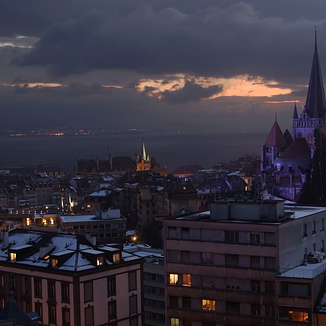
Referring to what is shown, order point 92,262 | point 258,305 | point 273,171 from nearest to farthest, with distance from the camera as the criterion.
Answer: point 258,305, point 92,262, point 273,171

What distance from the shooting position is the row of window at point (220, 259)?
105 ft

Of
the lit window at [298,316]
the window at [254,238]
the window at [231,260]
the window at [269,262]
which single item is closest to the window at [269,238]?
the window at [254,238]

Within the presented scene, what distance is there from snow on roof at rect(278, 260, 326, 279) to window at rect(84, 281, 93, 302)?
10737mm

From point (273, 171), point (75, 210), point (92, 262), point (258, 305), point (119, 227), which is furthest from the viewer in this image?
point (273, 171)

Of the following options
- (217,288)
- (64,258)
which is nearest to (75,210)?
(64,258)

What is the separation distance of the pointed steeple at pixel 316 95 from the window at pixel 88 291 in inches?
3546

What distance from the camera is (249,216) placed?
34.4 meters

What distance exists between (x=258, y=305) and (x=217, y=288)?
7.23 feet

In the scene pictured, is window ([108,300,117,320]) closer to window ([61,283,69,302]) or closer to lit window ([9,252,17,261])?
window ([61,283,69,302])

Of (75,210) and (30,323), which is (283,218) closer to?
(30,323)

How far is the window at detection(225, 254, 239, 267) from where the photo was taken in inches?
1293

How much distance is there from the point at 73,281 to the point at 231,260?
28.8 feet

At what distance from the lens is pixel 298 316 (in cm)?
3088

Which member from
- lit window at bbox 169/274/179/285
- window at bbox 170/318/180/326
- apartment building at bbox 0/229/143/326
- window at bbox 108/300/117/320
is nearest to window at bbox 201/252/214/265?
lit window at bbox 169/274/179/285
